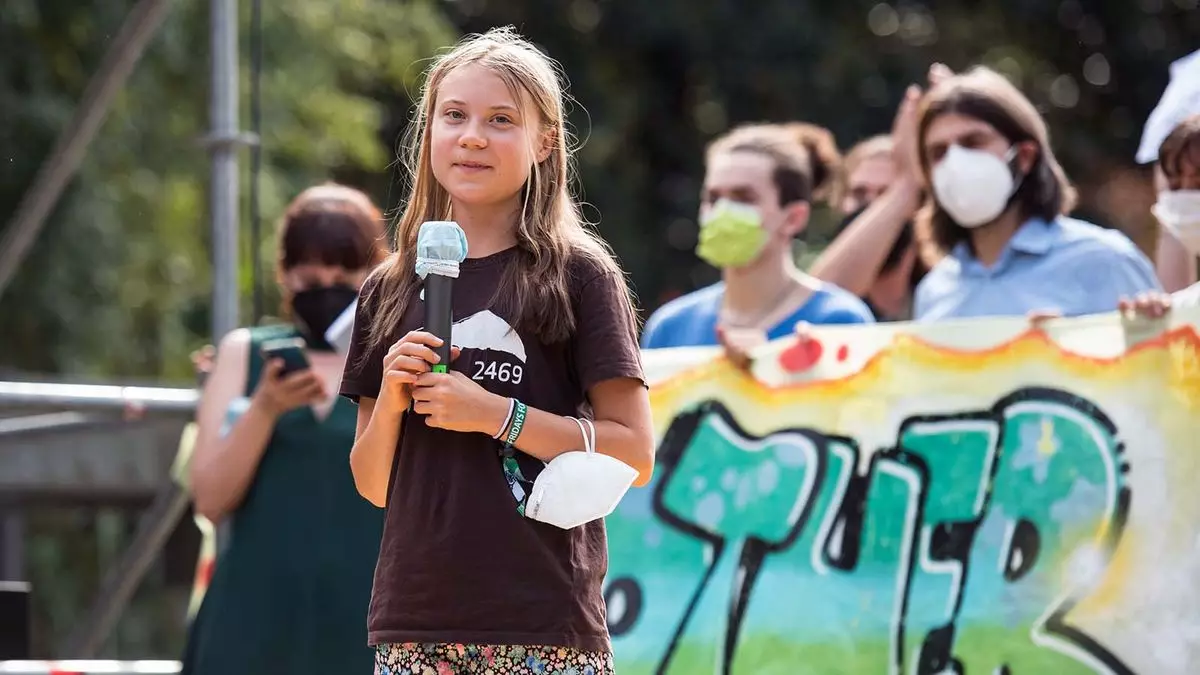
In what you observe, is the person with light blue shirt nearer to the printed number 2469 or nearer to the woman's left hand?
the printed number 2469

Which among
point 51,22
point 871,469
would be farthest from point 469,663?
point 51,22

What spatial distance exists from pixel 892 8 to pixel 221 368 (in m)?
12.5

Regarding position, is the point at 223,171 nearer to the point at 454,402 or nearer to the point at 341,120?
the point at 454,402

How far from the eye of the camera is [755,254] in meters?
5.32

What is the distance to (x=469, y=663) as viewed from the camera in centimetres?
279

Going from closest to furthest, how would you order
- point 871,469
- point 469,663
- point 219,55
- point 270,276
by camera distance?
point 469,663, point 871,469, point 219,55, point 270,276

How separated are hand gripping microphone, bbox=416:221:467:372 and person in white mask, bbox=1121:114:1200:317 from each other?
2215 mm

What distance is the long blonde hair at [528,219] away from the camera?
9.39 ft

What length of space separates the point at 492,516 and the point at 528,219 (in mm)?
478

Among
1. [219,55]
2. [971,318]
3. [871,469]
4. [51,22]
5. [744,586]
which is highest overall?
[51,22]

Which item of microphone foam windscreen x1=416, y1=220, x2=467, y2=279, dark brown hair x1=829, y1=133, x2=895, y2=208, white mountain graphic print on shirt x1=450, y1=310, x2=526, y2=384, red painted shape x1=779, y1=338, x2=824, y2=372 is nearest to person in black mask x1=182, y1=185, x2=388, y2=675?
red painted shape x1=779, y1=338, x2=824, y2=372

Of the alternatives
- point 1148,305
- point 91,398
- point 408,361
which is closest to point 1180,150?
point 1148,305

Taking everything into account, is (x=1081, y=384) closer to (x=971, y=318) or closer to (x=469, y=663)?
(x=971, y=318)

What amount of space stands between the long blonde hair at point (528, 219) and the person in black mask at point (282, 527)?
120 centimetres
